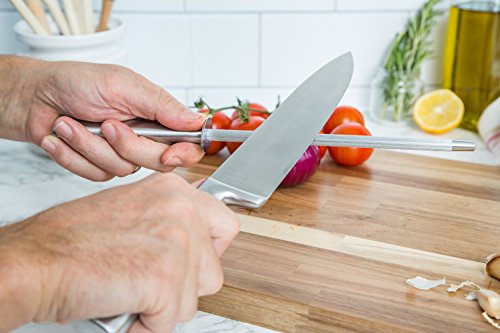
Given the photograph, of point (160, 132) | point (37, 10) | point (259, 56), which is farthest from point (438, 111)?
point (37, 10)

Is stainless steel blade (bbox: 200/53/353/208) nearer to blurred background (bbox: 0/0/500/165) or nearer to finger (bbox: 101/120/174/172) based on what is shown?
finger (bbox: 101/120/174/172)

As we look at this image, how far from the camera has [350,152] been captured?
1.03 metres

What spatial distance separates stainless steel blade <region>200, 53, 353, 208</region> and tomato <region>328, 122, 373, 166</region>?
0.18 m

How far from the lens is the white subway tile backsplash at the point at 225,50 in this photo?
1.30m

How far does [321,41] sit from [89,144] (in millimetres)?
603

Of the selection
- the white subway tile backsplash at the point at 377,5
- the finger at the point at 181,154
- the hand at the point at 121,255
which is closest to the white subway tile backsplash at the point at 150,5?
the white subway tile backsplash at the point at 377,5

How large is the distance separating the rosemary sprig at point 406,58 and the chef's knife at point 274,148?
370 mm

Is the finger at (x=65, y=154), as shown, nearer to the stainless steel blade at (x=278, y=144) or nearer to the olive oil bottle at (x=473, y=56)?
the stainless steel blade at (x=278, y=144)

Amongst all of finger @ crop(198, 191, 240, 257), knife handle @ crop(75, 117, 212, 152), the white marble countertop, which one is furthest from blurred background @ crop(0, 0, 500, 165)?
finger @ crop(198, 191, 240, 257)

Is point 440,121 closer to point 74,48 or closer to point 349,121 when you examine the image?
point 349,121

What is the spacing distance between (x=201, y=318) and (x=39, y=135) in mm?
369

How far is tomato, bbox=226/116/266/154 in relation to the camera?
1.05m

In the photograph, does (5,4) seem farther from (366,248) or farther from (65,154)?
(366,248)

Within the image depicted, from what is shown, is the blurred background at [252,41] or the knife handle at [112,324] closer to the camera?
the knife handle at [112,324]
